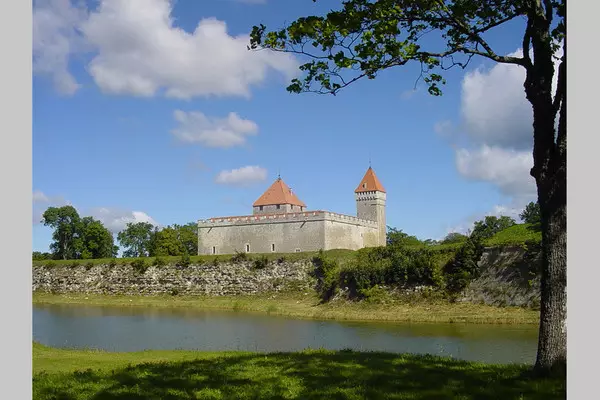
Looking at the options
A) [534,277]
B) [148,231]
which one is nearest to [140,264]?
[534,277]

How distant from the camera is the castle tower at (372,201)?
51781 mm

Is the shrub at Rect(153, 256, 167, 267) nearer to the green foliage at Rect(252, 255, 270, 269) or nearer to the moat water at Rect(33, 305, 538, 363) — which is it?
the green foliage at Rect(252, 255, 270, 269)

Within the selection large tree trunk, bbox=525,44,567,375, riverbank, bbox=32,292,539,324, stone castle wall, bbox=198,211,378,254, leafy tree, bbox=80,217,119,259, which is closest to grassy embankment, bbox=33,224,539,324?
riverbank, bbox=32,292,539,324

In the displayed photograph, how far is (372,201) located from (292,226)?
1007 centimetres

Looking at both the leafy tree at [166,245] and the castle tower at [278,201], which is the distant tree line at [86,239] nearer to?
the leafy tree at [166,245]

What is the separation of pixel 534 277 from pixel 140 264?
26042mm

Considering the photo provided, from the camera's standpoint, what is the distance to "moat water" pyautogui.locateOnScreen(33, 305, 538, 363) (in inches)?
593

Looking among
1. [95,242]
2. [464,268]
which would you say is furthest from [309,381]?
[95,242]

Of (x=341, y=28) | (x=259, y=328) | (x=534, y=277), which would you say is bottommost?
(x=259, y=328)

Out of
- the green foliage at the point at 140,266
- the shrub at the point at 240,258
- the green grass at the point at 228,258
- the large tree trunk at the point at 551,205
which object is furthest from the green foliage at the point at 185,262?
the large tree trunk at the point at 551,205

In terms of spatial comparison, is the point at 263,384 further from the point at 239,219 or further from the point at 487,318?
the point at 239,219

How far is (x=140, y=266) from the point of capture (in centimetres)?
3919

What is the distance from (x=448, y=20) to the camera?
24.0ft

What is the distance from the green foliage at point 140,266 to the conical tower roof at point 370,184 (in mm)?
21780
